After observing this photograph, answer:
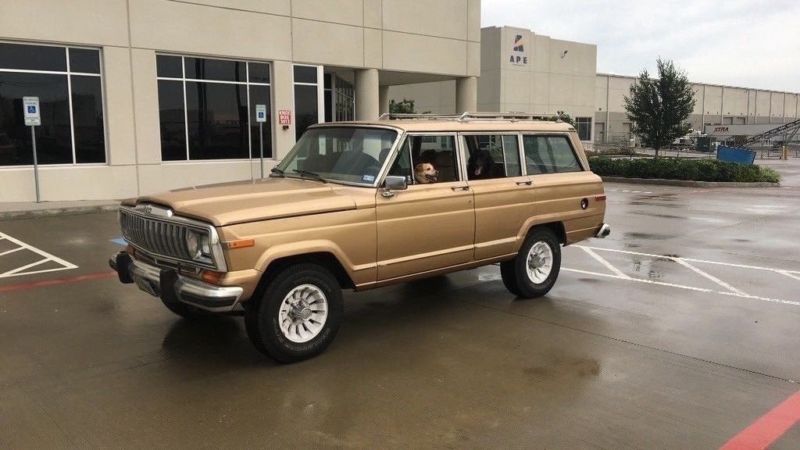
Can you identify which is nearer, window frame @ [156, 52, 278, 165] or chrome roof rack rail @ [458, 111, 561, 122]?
chrome roof rack rail @ [458, 111, 561, 122]

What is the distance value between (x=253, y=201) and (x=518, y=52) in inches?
1886

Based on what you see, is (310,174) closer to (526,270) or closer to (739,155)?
(526,270)

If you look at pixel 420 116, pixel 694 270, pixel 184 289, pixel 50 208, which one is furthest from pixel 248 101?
pixel 184 289

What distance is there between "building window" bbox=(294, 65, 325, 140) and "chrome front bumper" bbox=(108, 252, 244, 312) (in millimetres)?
16602

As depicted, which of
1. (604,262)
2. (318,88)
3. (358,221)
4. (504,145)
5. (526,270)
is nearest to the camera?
(358,221)

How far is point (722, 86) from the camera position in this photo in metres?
90.9

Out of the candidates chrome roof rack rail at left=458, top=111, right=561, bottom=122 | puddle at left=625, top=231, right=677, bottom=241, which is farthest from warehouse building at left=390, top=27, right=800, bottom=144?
chrome roof rack rail at left=458, top=111, right=561, bottom=122

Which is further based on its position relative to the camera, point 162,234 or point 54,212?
point 54,212

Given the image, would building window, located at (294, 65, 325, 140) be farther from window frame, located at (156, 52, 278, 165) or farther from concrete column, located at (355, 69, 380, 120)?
concrete column, located at (355, 69, 380, 120)

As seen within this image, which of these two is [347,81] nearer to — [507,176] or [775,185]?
[775,185]

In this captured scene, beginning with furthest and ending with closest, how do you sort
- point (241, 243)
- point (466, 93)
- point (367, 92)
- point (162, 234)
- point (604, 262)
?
point (466, 93), point (367, 92), point (604, 262), point (162, 234), point (241, 243)

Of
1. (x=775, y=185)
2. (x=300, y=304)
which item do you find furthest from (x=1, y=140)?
(x=775, y=185)

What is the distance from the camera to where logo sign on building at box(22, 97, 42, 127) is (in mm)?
→ 15266

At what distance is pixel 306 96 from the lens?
71.4 feet
